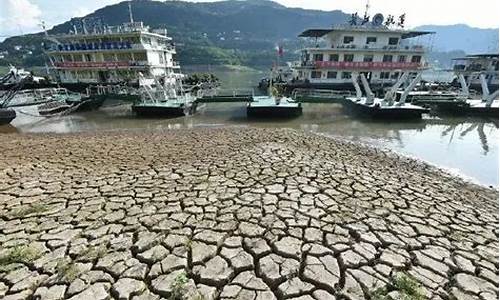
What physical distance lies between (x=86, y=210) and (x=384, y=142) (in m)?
13.2

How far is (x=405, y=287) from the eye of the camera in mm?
3490

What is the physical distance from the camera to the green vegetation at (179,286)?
3307mm

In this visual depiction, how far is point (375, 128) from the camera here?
17.2 meters

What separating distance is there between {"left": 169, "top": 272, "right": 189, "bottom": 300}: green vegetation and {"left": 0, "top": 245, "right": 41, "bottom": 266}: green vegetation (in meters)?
2.08

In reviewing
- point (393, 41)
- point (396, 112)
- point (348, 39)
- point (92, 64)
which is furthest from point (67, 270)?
point (393, 41)

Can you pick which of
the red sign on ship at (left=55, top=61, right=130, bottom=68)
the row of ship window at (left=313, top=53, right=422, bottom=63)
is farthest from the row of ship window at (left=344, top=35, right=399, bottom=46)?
the red sign on ship at (left=55, top=61, right=130, bottom=68)

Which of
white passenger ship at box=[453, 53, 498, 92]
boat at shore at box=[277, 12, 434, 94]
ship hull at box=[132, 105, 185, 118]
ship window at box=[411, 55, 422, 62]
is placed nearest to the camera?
ship hull at box=[132, 105, 185, 118]

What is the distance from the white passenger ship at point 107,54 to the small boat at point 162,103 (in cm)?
792

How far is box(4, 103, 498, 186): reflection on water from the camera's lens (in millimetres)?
11688

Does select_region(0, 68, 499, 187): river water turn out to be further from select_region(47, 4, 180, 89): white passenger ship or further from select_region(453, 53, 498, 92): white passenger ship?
select_region(453, 53, 498, 92): white passenger ship

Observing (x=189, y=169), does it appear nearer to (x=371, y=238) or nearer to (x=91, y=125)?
(x=371, y=238)

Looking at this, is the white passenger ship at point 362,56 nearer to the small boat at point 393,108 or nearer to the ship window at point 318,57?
the ship window at point 318,57

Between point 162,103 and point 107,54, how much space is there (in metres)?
15.3

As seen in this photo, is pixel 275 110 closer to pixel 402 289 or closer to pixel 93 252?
pixel 93 252
